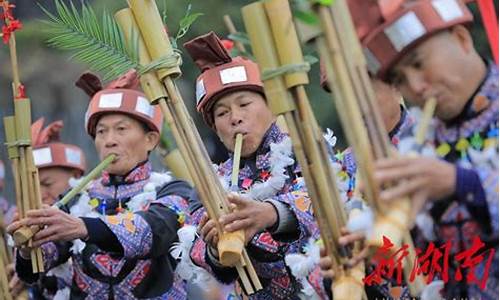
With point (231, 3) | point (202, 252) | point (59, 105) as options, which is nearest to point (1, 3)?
point (202, 252)

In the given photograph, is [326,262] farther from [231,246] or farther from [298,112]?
[231,246]

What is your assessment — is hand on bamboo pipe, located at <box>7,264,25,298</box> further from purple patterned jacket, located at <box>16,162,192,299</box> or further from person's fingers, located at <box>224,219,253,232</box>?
person's fingers, located at <box>224,219,253,232</box>

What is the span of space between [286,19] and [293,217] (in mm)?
1036

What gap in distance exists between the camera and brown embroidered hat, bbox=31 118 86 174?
6.21 meters

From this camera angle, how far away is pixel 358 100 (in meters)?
2.88

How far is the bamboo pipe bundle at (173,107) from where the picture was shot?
12.7ft

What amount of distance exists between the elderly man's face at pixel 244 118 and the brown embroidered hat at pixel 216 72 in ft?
Result: 0.09

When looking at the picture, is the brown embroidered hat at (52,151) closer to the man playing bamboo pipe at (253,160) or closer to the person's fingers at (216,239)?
the man playing bamboo pipe at (253,160)

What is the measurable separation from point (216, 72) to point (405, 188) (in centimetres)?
184

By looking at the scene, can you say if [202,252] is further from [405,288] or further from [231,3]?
[231,3]

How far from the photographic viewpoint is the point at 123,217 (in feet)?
16.1

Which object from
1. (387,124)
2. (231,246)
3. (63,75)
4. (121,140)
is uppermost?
(63,75)

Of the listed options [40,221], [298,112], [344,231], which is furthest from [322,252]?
[40,221]

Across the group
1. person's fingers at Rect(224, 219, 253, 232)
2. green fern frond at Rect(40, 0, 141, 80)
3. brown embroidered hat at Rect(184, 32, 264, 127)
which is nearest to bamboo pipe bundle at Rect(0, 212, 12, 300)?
brown embroidered hat at Rect(184, 32, 264, 127)
